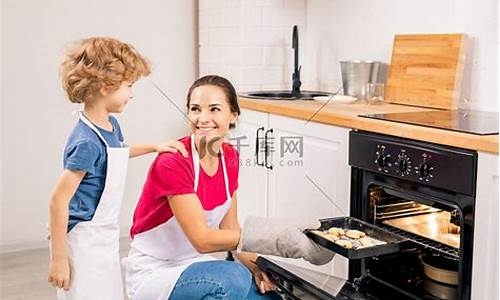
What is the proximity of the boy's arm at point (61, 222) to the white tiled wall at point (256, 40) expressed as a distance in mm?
1810

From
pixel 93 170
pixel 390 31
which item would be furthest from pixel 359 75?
pixel 93 170

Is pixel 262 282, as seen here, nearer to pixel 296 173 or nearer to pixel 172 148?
pixel 172 148

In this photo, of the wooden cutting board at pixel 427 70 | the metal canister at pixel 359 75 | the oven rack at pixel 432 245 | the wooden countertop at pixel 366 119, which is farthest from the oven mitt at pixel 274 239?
the metal canister at pixel 359 75

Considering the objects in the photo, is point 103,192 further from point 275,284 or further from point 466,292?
point 466,292

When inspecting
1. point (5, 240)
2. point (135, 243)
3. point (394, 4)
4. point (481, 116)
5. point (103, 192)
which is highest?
point (394, 4)

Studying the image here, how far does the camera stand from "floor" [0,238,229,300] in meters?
2.92

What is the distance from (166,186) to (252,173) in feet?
4.17

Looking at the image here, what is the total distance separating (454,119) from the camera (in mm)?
A: 2234

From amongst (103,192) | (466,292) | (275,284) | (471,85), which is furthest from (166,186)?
(471,85)

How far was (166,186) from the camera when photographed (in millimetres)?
1864

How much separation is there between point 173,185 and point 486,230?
0.89 metres

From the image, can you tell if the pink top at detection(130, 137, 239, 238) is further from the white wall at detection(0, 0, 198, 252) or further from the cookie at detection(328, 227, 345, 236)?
the white wall at detection(0, 0, 198, 252)

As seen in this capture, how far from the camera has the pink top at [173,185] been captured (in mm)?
1865

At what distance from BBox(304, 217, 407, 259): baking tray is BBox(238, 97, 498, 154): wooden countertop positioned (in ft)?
1.03
